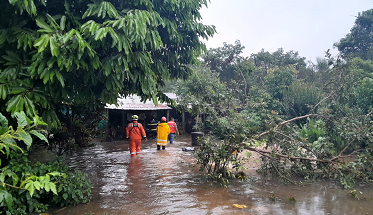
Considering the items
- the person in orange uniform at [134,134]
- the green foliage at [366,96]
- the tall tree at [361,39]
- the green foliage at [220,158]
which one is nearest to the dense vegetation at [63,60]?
the green foliage at [220,158]

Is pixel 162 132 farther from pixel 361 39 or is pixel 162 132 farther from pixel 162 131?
pixel 361 39

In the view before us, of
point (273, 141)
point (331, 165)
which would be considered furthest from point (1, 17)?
point (331, 165)

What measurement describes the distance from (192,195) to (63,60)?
12.2ft

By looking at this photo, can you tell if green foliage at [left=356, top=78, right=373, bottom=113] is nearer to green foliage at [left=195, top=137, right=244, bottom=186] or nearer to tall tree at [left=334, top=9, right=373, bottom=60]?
green foliage at [left=195, top=137, right=244, bottom=186]

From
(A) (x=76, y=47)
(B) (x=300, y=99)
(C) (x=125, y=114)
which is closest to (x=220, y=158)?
(A) (x=76, y=47)

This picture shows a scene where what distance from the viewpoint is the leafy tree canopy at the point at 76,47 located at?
406cm

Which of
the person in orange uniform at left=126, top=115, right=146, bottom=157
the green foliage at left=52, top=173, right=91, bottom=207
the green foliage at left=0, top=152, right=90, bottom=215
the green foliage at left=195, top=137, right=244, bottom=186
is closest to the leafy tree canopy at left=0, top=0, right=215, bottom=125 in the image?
the green foliage at left=0, top=152, right=90, bottom=215

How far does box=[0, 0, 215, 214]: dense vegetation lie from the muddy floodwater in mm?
807

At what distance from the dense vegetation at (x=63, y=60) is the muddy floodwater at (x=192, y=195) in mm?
807

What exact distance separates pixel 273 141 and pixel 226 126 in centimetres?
144

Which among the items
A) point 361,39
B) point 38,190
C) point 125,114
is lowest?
point 38,190

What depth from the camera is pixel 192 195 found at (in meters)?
5.96

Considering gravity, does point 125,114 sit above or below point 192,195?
above

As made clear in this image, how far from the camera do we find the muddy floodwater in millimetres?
5148
